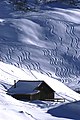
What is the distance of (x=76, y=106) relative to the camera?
2155 centimetres

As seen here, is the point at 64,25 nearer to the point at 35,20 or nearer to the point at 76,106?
the point at 35,20

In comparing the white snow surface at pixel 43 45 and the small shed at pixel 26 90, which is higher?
the small shed at pixel 26 90

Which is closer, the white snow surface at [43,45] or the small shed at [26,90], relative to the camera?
the small shed at [26,90]

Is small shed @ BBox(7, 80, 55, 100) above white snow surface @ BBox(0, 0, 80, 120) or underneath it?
above

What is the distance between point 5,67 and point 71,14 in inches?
1829

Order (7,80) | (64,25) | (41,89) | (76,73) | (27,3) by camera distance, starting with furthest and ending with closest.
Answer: (27,3) → (64,25) → (76,73) → (7,80) → (41,89)

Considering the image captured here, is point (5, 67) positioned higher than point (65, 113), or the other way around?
point (65, 113)

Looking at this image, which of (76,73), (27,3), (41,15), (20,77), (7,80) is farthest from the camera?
(27,3)

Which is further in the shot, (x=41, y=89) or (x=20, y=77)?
(x=20, y=77)

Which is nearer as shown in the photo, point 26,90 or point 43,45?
point 26,90

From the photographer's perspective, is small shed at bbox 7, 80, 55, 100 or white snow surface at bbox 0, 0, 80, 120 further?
white snow surface at bbox 0, 0, 80, 120

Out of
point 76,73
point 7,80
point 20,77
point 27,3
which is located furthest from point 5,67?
point 27,3

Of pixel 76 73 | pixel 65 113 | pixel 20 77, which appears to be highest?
pixel 65 113

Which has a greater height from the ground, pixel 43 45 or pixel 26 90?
pixel 26 90
